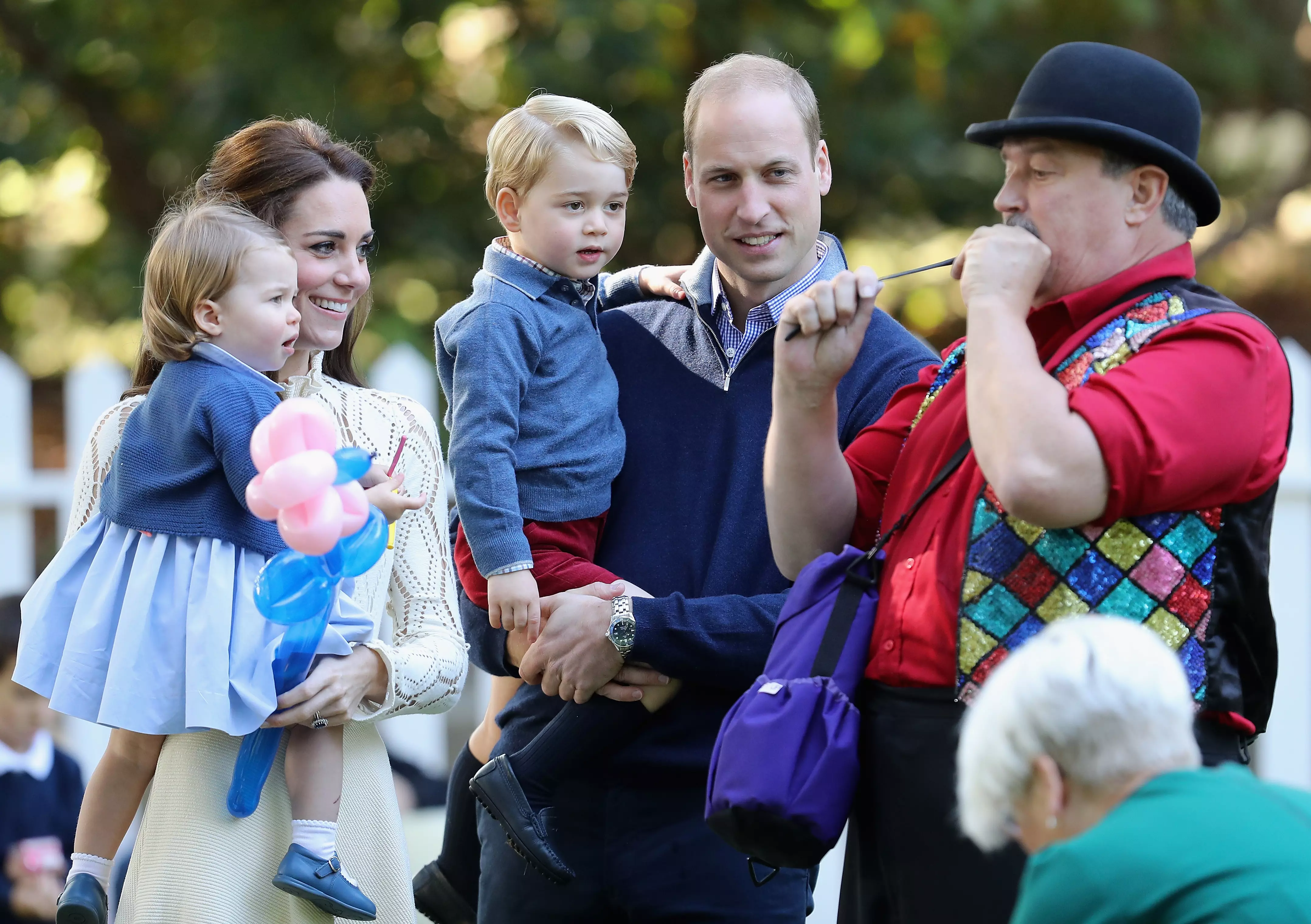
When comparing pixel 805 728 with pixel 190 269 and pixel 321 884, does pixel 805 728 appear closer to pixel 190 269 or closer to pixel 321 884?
pixel 321 884

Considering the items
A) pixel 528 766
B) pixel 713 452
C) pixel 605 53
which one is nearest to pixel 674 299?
pixel 713 452

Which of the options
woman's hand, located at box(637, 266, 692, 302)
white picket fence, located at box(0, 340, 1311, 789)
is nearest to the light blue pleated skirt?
woman's hand, located at box(637, 266, 692, 302)

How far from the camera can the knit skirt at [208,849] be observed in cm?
242

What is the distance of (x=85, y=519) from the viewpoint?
2.63 m

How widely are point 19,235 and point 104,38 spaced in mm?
1322

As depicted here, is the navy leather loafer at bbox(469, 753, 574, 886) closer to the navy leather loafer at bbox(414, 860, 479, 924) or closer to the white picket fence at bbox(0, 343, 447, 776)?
the navy leather loafer at bbox(414, 860, 479, 924)

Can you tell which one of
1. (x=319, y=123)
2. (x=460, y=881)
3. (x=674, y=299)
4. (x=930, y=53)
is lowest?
(x=460, y=881)

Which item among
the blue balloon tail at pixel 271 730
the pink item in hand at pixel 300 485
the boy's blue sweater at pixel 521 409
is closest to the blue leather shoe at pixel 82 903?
the blue balloon tail at pixel 271 730

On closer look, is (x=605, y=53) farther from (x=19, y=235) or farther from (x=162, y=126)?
(x=19, y=235)

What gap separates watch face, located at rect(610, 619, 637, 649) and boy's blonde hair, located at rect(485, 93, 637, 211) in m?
0.84

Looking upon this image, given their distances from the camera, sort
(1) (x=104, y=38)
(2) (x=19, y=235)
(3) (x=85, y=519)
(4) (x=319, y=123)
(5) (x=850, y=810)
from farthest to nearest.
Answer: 1. (2) (x=19, y=235)
2. (1) (x=104, y=38)
3. (4) (x=319, y=123)
4. (3) (x=85, y=519)
5. (5) (x=850, y=810)

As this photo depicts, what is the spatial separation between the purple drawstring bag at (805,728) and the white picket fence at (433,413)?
264 cm

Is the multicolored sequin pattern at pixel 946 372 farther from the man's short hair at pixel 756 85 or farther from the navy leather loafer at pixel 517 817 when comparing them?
the navy leather loafer at pixel 517 817

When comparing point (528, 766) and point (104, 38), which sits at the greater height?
point (104, 38)
